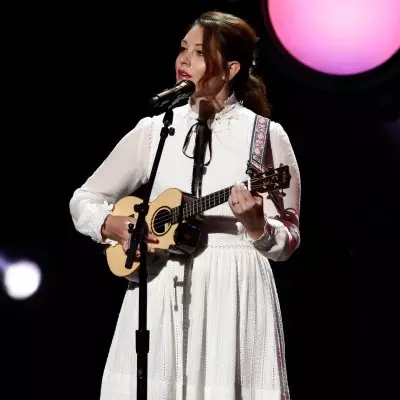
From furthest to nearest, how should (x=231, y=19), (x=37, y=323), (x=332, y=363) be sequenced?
(x=37, y=323) < (x=332, y=363) < (x=231, y=19)

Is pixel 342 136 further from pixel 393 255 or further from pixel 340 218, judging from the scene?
pixel 393 255

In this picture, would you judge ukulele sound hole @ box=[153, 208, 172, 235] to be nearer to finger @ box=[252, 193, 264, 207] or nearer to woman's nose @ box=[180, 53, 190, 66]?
finger @ box=[252, 193, 264, 207]

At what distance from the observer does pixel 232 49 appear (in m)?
2.97

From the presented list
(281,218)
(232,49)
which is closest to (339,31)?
(232,49)

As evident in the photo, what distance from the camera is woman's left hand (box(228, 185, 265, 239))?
244cm

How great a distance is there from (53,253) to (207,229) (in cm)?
189

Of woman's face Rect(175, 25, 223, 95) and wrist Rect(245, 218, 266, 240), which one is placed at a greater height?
woman's face Rect(175, 25, 223, 95)

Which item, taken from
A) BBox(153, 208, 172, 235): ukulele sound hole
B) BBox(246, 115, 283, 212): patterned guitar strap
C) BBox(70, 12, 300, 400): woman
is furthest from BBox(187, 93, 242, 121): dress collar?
BBox(153, 208, 172, 235): ukulele sound hole

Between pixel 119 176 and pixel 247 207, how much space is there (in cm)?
77

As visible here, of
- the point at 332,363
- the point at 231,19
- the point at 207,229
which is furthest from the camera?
the point at 332,363

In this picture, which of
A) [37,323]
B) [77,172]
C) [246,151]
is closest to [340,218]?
[246,151]

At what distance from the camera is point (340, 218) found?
391cm

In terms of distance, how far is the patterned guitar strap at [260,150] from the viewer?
107 inches

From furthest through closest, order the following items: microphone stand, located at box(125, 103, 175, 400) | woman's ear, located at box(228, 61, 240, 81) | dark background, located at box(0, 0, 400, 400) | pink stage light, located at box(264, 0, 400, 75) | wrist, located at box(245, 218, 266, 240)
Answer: dark background, located at box(0, 0, 400, 400) → pink stage light, located at box(264, 0, 400, 75) → woman's ear, located at box(228, 61, 240, 81) → wrist, located at box(245, 218, 266, 240) → microphone stand, located at box(125, 103, 175, 400)
